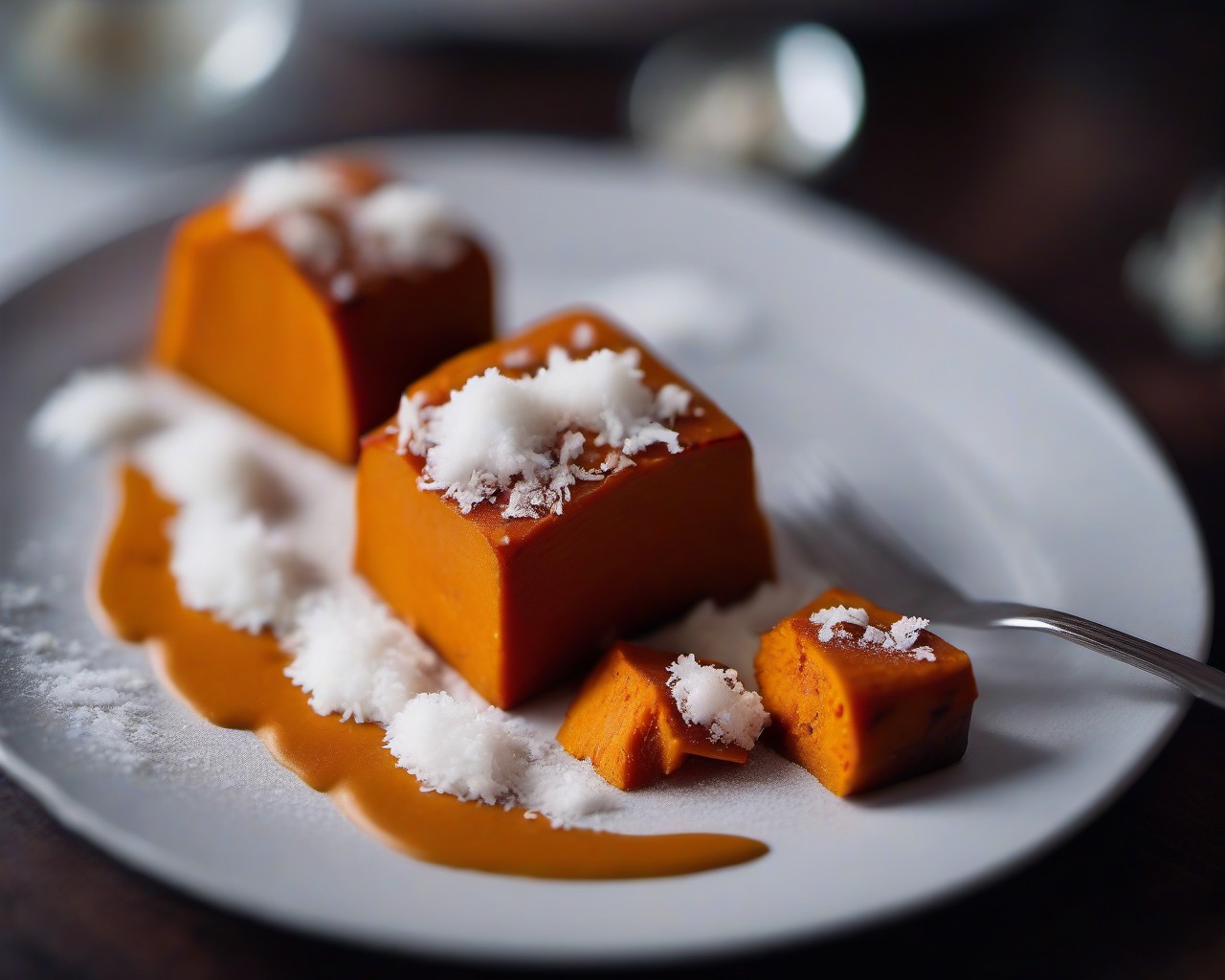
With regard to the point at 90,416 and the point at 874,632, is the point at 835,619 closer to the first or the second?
the point at 874,632

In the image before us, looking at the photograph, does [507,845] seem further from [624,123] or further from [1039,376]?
[624,123]

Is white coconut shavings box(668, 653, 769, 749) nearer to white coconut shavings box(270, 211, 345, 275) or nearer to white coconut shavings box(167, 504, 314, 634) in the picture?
white coconut shavings box(167, 504, 314, 634)

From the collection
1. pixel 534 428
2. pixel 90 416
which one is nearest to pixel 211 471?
pixel 90 416

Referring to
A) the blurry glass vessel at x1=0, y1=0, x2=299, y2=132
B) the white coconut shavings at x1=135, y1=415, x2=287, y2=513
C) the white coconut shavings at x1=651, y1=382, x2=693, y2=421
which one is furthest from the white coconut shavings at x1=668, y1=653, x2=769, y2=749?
the blurry glass vessel at x1=0, y1=0, x2=299, y2=132

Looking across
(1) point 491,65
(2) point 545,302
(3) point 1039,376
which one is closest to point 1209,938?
(3) point 1039,376

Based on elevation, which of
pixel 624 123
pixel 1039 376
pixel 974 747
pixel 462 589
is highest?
pixel 624 123
